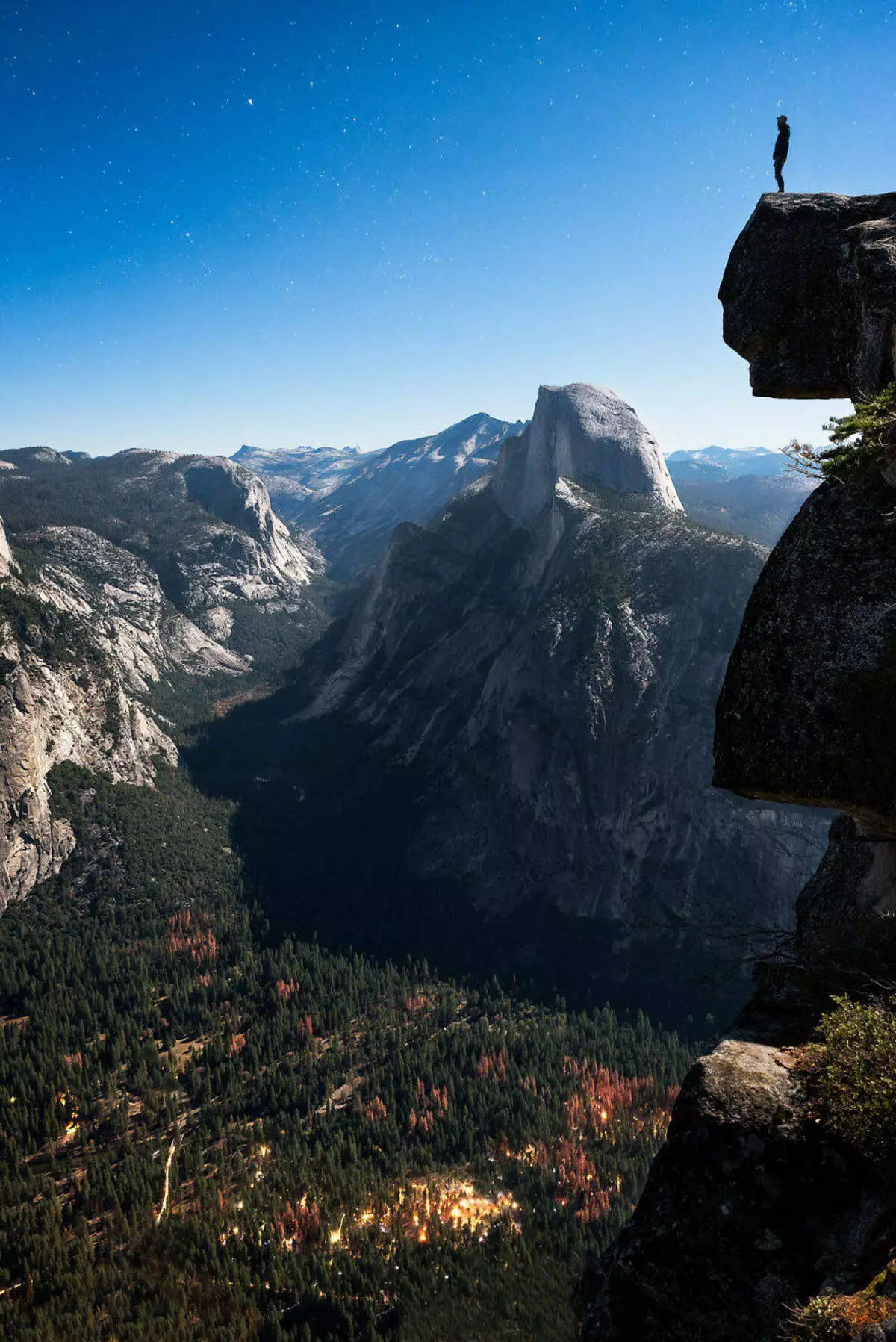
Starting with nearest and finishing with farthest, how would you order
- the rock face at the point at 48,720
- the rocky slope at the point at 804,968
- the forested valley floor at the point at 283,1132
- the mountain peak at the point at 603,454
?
the rocky slope at the point at 804,968, the forested valley floor at the point at 283,1132, the rock face at the point at 48,720, the mountain peak at the point at 603,454

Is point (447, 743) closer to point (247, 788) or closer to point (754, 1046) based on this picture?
point (247, 788)

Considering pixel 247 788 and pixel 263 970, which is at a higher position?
pixel 247 788

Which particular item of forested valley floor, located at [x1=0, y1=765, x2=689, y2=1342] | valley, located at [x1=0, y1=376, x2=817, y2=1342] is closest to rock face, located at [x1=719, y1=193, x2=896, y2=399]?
valley, located at [x1=0, y1=376, x2=817, y2=1342]

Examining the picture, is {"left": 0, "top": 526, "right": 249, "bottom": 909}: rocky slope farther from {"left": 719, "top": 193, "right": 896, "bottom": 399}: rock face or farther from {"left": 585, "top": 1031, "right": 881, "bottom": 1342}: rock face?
{"left": 719, "top": 193, "right": 896, "bottom": 399}: rock face

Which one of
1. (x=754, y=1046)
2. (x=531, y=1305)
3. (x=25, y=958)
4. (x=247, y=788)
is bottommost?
(x=531, y=1305)

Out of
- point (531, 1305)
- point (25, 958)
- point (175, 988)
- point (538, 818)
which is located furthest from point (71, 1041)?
point (538, 818)

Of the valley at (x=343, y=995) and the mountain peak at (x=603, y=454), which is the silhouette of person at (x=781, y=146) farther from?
the mountain peak at (x=603, y=454)

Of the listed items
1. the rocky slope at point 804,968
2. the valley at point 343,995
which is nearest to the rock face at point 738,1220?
the rocky slope at point 804,968
